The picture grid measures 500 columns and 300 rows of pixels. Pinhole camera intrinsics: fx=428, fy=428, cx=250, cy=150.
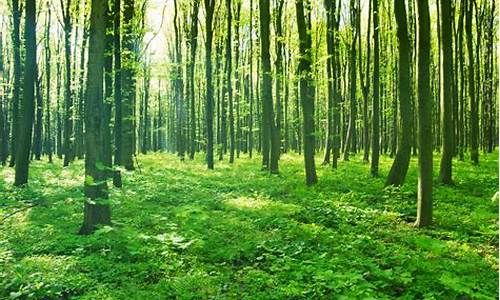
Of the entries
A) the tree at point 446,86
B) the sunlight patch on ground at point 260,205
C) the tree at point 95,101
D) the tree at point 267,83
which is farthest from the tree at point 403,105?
the tree at point 95,101

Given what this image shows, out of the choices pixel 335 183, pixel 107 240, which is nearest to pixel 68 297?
pixel 107 240

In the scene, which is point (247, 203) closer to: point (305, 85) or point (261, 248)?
point (261, 248)

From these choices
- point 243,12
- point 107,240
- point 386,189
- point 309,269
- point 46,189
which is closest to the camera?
point 309,269

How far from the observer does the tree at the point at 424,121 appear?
29.6 ft

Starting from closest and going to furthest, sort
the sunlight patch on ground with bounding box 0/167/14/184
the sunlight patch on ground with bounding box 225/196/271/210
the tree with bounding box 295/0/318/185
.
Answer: the sunlight patch on ground with bounding box 225/196/271/210 → the tree with bounding box 295/0/318/185 → the sunlight patch on ground with bounding box 0/167/14/184

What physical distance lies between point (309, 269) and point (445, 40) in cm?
970

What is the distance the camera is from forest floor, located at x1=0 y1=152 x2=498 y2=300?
628 centimetres

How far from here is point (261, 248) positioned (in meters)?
8.31

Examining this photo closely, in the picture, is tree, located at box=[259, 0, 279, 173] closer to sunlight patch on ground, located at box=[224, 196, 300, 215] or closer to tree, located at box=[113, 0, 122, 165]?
sunlight patch on ground, located at box=[224, 196, 300, 215]

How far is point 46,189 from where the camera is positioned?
14.6 meters

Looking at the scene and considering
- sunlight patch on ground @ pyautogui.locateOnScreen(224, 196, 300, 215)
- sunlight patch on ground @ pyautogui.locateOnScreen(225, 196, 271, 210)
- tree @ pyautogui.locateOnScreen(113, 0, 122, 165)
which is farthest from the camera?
tree @ pyautogui.locateOnScreen(113, 0, 122, 165)

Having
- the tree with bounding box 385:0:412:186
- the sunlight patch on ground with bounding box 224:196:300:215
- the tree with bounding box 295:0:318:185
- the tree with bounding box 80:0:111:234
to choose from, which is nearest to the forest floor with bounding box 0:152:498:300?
the sunlight patch on ground with bounding box 224:196:300:215

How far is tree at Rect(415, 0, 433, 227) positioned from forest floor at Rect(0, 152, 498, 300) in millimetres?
526

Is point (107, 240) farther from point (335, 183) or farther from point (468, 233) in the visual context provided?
point (335, 183)
